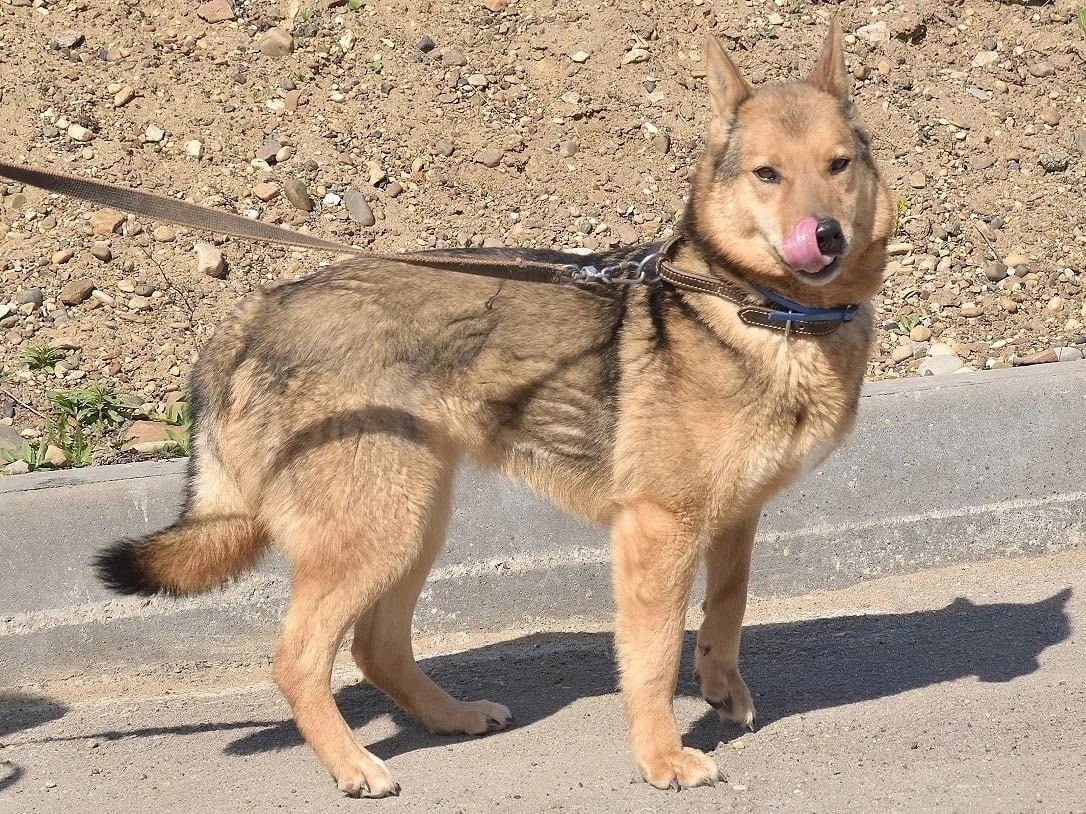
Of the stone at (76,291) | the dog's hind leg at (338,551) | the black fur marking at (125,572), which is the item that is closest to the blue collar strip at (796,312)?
the dog's hind leg at (338,551)

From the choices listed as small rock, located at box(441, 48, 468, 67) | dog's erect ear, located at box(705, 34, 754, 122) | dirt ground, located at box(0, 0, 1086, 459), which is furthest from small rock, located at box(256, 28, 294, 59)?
dog's erect ear, located at box(705, 34, 754, 122)

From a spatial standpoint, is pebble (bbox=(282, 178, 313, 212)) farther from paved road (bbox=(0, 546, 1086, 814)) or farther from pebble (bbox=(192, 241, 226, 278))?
paved road (bbox=(0, 546, 1086, 814))

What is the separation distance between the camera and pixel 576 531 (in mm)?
5520

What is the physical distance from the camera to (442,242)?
7.14 metres

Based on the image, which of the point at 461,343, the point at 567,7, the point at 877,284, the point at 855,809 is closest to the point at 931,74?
the point at 567,7

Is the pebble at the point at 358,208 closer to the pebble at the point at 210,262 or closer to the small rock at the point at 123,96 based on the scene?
the pebble at the point at 210,262

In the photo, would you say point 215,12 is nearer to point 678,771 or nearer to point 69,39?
point 69,39

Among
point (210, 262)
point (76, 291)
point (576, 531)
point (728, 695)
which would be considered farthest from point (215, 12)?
point (728, 695)

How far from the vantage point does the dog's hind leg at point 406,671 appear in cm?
464

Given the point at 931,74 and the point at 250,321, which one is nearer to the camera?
the point at 250,321

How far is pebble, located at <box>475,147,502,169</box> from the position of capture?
7.51 metres

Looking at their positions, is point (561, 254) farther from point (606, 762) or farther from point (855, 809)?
point (855, 809)

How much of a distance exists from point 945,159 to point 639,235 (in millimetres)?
2066

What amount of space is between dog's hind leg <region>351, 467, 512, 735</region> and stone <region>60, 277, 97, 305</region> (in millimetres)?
3010
